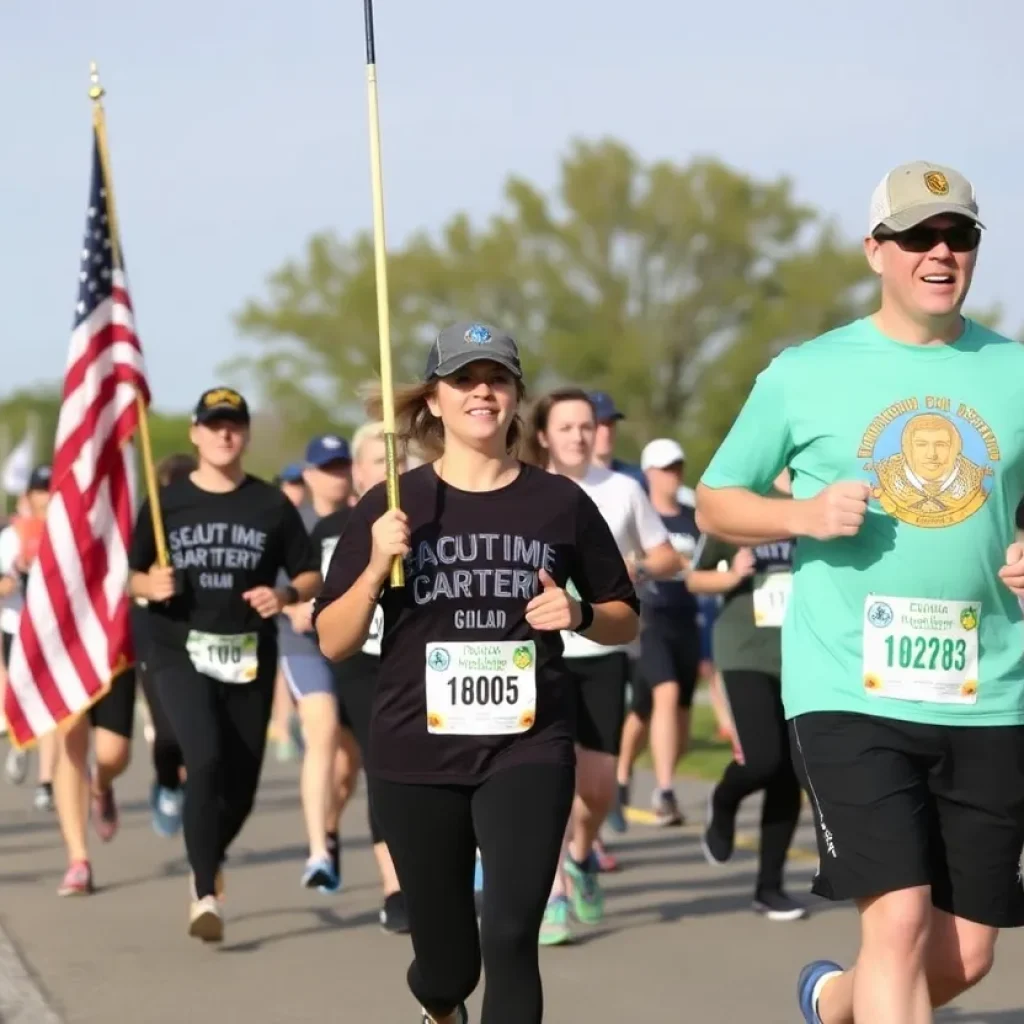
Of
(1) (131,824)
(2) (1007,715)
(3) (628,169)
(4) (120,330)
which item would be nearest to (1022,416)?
(2) (1007,715)

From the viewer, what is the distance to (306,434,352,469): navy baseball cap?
1126cm

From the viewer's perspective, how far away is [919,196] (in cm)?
542

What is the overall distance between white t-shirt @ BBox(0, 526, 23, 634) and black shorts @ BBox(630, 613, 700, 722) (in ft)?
11.6

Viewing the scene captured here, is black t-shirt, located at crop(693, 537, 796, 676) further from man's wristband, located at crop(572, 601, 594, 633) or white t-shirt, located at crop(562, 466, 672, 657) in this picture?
man's wristband, located at crop(572, 601, 594, 633)

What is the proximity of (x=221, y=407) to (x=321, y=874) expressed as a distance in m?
2.09

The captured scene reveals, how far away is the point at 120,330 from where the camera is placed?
419 inches

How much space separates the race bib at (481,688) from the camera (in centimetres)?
583

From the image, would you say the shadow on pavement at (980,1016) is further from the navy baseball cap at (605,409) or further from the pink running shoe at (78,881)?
the navy baseball cap at (605,409)

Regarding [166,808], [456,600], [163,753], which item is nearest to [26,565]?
[166,808]

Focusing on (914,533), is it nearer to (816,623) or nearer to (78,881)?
(816,623)

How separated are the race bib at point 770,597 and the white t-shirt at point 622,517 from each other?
0.45 meters

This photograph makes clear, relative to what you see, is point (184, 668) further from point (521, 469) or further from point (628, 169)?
point (628, 169)

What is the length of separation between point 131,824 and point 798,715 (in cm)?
846

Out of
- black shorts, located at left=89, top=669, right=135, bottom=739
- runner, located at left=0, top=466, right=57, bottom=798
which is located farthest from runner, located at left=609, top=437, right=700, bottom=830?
runner, located at left=0, top=466, right=57, bottom=798
